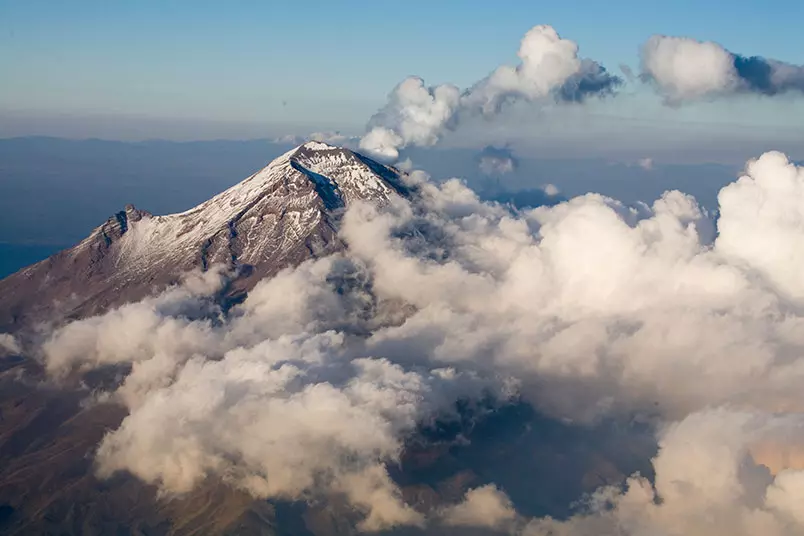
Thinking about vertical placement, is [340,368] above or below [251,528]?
above

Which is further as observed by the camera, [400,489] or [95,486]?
[95,486]

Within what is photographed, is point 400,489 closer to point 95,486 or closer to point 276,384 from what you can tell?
point 276,384

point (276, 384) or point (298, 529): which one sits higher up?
point (276, 384)

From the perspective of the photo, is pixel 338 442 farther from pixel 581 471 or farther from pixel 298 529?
pixel 581 471

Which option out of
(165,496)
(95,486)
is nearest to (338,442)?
(165,496)

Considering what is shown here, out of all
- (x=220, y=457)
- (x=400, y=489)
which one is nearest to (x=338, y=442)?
(x=400, y=489)

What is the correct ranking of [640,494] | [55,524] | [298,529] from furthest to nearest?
[55,524]
[298,529]
[640,494]

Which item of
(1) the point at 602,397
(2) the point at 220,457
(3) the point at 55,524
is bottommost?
(3) the point at 55,524

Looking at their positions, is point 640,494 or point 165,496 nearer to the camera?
point 640,494

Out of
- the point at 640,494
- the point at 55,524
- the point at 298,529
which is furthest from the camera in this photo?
the point at 55,524
